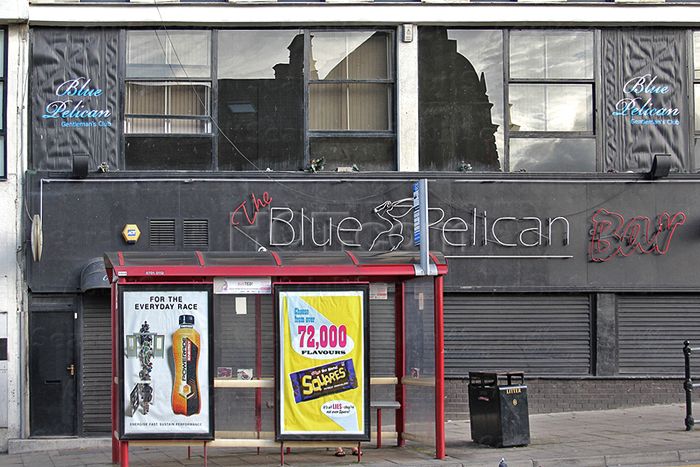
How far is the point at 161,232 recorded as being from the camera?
17.4 m

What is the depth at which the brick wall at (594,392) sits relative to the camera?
1752 centimetres

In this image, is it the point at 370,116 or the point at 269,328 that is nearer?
the point at 269,328

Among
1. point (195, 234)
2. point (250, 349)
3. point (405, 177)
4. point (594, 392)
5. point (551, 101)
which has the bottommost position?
point (594, 392)

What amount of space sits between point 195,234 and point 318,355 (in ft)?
16.8

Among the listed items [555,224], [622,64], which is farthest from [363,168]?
[622,64]

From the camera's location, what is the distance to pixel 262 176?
1759 cm

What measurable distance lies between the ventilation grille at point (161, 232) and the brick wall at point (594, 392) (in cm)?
527

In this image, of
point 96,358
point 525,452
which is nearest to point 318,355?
point 525,452

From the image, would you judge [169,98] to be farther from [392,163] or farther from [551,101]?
[551,101]

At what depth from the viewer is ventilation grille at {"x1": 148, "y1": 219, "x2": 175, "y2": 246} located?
17375 mm

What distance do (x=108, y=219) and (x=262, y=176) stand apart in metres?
2.68

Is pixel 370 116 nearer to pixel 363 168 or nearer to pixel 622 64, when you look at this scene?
pixel 363 168

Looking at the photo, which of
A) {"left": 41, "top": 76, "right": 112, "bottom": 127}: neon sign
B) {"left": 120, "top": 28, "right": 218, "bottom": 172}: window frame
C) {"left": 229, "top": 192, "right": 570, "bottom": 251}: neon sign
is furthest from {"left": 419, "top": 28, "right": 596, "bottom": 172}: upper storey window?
{"left": 41, "top": 76, "right": 112, "bottom": 127}: neon sign

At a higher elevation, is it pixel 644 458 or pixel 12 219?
pixel 12 219
